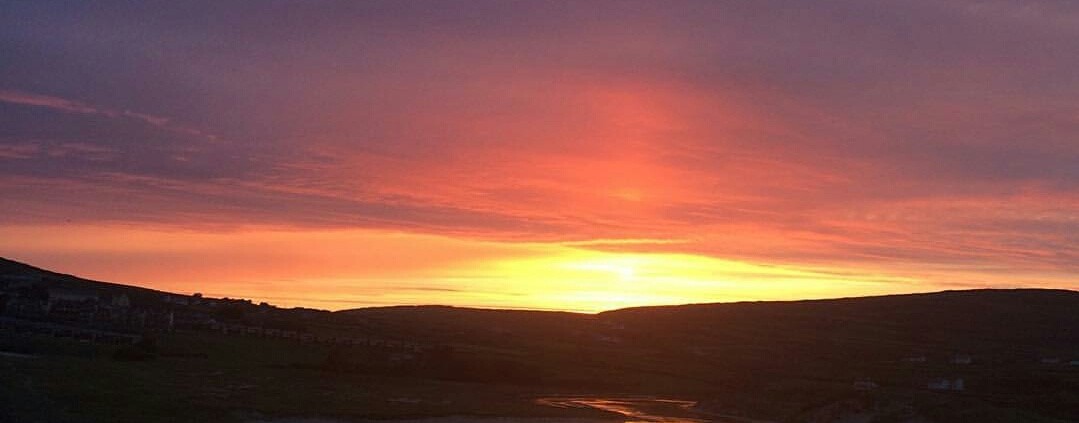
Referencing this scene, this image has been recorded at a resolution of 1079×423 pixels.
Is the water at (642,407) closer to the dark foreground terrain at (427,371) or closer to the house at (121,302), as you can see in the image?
the dark foreground terrain at (427,371)

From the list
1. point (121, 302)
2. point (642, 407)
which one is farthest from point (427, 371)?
point (121, 302)

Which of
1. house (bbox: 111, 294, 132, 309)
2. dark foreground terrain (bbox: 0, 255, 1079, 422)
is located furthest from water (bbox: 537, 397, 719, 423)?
house (bbox: 111, 294, 132, 309)

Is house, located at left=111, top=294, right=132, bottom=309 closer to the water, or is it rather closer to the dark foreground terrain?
the dark foreground terrain

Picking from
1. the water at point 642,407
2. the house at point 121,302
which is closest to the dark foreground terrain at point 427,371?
the water at point 642,407

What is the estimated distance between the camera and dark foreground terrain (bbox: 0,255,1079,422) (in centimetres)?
6962

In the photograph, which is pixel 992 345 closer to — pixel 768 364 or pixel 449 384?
pixel 768 364

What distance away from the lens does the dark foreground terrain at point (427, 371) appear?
69625mm

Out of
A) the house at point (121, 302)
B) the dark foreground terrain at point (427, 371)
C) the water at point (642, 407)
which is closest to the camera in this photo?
the dark foreground terrain at point (427, 371)

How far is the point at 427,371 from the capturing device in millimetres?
105375

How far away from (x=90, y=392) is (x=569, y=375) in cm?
5844

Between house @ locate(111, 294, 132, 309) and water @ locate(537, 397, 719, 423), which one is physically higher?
house @ locate(111, 294, 132, 309)

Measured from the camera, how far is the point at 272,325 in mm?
135375

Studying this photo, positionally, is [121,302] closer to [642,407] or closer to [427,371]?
[427,371]

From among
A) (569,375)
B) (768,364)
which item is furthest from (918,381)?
(569,375)
